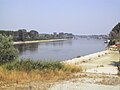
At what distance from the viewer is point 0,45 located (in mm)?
20266

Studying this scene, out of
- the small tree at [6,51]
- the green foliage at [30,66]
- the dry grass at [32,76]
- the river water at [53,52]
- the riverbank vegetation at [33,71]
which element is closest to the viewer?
the dry grass at [32,76]

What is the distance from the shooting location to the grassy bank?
1299 cm

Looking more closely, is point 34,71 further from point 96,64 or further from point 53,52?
point 53,52

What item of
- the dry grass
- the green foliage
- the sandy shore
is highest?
the green foliage

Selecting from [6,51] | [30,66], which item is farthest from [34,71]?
[6,51]

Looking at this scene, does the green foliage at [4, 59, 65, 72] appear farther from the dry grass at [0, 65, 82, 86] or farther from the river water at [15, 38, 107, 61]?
the river water at [15, 38, 107, 61]

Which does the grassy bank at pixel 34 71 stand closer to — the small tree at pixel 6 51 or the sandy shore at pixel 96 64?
the sandy shore at pixel 96 64

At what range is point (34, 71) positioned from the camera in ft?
48.2

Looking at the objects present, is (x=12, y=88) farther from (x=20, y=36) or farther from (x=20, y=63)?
(x=20, y=36)

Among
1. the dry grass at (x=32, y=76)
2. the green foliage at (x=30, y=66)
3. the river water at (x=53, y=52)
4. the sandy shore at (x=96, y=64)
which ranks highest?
the green foliage at (x=30, y=66)

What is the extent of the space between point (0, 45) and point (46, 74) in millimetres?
7091

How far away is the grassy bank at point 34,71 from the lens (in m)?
13.0

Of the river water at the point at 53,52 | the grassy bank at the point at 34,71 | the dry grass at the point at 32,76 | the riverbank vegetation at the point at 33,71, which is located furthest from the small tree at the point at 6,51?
the river water at the point at 53,52

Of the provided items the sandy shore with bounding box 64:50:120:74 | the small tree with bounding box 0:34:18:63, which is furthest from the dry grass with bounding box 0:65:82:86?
the small tree with bounding box 0:34:18:63
